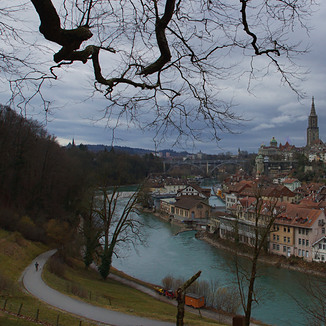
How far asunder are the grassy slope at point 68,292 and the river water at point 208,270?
5.03 feet

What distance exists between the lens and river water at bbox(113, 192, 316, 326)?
7949mm

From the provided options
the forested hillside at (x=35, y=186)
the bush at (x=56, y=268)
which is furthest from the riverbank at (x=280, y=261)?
the forested hillside at (x=35, y=186)

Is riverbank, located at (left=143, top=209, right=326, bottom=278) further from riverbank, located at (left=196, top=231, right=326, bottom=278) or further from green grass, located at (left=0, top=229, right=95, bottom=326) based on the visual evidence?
green grass, located at (left=0, top=229, right=95, bottom=326)

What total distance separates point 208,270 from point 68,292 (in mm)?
5114

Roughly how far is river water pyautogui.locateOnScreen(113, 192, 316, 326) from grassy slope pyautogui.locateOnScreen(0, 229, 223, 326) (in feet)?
5.03

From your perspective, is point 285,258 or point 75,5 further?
point 285,258

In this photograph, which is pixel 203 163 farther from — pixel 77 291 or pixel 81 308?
pixel 81 308

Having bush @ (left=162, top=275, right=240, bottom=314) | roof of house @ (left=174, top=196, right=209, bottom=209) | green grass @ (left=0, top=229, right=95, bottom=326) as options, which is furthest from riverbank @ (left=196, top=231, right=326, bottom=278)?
roof of house @ (left=174, top=196, right=209, bottom=209)

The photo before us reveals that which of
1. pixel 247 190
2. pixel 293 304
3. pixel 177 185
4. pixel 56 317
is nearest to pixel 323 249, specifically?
pixel 293 304

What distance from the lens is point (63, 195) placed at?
658 inches

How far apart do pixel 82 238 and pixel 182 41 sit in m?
10.5

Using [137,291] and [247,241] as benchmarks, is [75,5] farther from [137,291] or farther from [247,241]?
[247,241]

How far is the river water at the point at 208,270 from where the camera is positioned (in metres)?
7.95

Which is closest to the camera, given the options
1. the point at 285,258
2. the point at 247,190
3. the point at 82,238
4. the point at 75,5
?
the point at 75,5
